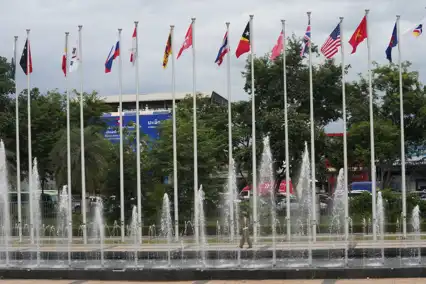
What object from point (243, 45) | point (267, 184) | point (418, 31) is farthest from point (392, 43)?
point (267, 184)

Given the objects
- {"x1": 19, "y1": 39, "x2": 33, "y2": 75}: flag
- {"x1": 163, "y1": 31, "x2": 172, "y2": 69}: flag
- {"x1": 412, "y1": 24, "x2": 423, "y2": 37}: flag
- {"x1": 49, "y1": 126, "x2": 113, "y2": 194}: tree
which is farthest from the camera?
{"x1": 49, "y1": 126, "x2": 113, "y2": 194}: tree

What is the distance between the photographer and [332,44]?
2980 cm

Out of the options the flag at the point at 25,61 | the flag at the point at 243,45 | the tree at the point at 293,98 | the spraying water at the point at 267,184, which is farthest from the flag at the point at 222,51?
the tree at the point at 293,98

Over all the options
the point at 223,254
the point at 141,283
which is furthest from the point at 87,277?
the point at 223,254

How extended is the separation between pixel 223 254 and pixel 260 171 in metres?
21.2

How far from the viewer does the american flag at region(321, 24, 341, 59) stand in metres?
29.8

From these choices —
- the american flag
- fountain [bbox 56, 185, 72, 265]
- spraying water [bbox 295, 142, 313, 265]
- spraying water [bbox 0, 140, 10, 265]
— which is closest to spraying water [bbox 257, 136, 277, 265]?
spraying water [bbox 295, 142, 313, 265]

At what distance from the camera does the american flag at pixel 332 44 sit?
29.8 metres

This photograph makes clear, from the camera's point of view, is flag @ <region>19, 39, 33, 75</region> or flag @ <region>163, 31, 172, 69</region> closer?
flag @ <region>163, 31, 172, 69</region>

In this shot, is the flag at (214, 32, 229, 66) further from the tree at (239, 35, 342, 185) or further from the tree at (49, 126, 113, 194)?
the tree at (239, 35, 342, 185)

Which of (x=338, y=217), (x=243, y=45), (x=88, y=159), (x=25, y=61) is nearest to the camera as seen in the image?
(x=243, y=45)

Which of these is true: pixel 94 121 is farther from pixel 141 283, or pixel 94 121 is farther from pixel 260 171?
pixel 141 283

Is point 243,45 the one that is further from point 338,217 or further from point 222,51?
point 338,217

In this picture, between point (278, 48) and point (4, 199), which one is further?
point (4, 199)
